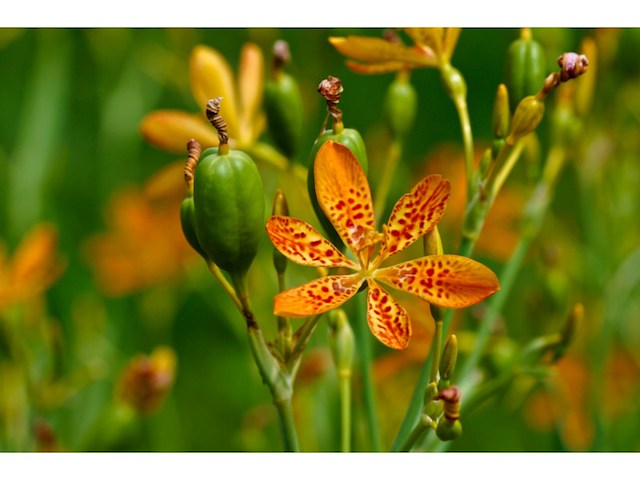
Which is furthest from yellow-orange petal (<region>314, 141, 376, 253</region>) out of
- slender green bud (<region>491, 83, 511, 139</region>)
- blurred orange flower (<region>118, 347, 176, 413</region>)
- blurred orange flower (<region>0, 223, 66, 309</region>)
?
blurred orange flower (<region>0, 223, 66, 309</region>)

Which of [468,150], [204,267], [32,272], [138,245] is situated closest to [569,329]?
[468,150]

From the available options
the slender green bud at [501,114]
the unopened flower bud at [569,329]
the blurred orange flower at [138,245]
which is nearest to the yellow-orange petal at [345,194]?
the slender green bud at [501,114]

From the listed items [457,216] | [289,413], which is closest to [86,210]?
[457,216]

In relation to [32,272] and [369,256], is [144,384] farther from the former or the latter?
[369,256]

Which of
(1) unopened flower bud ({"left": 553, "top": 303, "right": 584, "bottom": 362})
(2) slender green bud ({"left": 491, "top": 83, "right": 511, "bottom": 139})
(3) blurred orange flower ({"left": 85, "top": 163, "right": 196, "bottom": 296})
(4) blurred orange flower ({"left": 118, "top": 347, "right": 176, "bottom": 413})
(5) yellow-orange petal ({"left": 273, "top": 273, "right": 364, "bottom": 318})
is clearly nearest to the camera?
(5) yellow-orange petal ({"left": 273, "top": 273, "right": 364, "bottom": 318})

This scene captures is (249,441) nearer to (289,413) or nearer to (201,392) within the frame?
(289,413)

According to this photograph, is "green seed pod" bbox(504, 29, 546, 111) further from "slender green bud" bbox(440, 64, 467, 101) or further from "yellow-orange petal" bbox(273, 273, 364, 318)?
"yellow-orange petal" bbox(273, 273, 364, 318)

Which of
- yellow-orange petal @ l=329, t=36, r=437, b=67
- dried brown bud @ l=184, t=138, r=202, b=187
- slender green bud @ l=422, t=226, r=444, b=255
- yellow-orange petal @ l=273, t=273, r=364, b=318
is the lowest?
yellow-orange petal @ l=273, t=273, r=364, b=318
